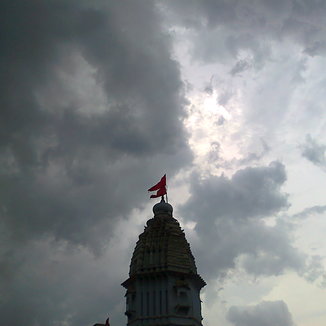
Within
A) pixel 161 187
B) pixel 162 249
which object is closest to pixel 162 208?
pixel 161 187

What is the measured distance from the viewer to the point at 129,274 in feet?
230

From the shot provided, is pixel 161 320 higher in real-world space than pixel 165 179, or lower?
lower

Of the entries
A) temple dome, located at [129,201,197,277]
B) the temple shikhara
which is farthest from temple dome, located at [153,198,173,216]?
the temple shikhara

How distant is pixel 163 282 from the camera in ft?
218

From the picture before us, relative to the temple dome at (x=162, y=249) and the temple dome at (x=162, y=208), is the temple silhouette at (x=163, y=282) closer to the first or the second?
the temple dome at (x=162, y=249)

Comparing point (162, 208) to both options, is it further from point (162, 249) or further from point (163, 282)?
point (163, 282)

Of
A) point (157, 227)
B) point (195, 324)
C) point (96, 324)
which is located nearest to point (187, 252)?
point (157, 227)

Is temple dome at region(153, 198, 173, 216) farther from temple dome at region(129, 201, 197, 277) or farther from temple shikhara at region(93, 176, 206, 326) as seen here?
temple shikhara at region(93, 176, 206, 326)

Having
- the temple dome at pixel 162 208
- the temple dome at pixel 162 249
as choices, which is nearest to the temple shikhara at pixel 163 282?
the temple dome at pixel 162 249

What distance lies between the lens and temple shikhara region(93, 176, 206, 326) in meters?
64.0

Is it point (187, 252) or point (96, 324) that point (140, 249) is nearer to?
point (187, 252)

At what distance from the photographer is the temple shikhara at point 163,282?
6397 cm

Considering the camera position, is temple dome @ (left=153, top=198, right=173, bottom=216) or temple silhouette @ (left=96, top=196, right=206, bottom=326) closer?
temple silhouette @ (left=96, top=196, right=206, bottom=326)

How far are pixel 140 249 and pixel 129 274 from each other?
4378 mm
